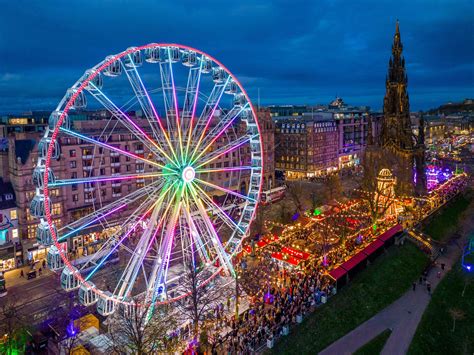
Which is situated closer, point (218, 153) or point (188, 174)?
point (188, 174)

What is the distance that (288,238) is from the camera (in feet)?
186

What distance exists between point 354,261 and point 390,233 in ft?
41.5

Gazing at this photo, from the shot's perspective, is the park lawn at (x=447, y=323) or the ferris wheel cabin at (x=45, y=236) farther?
the park lawn at (x=447, y=323)

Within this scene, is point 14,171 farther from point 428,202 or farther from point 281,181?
point 428,202

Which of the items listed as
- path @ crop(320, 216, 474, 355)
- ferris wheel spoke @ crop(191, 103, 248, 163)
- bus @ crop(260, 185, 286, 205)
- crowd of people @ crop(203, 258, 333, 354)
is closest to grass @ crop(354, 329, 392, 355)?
path @ crop(320, 216, 474, 355)

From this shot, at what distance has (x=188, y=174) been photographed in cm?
3272

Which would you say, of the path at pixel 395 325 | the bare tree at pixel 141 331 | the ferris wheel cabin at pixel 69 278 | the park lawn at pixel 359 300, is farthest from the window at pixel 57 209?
the path at pixel 395 325

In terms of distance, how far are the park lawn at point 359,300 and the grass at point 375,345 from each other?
2.57 meters

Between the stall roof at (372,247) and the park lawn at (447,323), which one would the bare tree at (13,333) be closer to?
the park lawn at (447,323)

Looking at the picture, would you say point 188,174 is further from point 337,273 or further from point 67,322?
point 337,273

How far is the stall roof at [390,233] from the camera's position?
56.6 m

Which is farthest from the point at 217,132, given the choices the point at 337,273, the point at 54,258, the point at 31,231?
the point at 31,231

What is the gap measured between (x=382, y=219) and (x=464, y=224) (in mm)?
18337

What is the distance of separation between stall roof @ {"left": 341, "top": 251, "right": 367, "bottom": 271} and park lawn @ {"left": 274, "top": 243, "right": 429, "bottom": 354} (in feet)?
4.83
